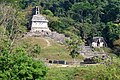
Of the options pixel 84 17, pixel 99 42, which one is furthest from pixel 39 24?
pixel 84 17

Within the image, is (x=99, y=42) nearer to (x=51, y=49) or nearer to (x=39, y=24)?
(x=39, y=24)

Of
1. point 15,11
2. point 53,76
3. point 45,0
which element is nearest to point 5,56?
point 53,76

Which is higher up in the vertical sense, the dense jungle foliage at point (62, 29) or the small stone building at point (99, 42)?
the dense jungle foliage at point (62, 29)

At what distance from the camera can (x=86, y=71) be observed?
3609cm

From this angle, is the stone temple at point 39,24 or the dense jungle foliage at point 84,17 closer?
the stone temple at point 39,24

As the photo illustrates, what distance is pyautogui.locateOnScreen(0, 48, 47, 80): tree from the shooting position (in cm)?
2489

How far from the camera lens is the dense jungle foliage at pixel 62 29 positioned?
25.6 m

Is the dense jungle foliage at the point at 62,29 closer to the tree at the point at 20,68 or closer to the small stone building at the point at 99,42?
the tree at the point at 20,68

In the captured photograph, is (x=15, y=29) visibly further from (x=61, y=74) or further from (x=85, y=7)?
(x=85, y=7)

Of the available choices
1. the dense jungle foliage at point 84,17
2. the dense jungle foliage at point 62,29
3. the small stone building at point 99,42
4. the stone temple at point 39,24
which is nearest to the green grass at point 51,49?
the dense jungle foliage at point 62,29

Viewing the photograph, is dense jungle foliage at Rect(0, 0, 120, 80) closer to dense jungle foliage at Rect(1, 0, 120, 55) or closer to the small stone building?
dense jungle foliage at Rect(1, 0, 120, 55)

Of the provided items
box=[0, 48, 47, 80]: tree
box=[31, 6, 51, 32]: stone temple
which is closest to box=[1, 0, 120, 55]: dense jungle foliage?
box=[31, 6, 51, 32]: stone temple

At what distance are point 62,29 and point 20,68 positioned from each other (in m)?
47.0

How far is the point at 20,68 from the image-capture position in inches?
986
